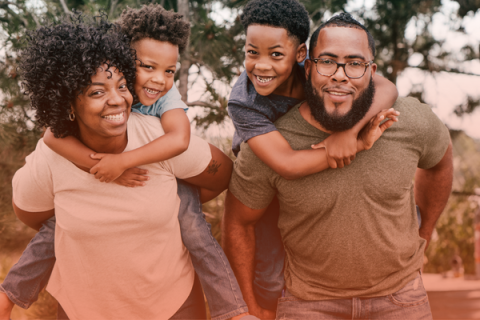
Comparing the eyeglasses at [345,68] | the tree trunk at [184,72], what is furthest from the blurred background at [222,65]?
the eyeglasses at [345,68]

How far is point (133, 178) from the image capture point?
1521mm

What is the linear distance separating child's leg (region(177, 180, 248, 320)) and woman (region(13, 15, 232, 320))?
0.05 metres

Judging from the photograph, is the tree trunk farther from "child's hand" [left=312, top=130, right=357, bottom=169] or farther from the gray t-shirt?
"child's hand" [left=312, top=130, right=357, bottom=169]

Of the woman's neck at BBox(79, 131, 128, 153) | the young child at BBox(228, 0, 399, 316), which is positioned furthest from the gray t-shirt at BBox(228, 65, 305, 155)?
the woman's neck at BBox(79, 131, 128, 153)

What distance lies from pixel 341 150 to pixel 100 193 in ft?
3.02

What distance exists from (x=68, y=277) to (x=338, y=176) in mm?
1128

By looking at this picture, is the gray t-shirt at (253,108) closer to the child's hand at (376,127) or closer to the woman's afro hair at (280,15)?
the woman's afro hair at (280,15)

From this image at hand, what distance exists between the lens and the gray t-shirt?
1686mm

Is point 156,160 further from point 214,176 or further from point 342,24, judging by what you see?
point 342,24

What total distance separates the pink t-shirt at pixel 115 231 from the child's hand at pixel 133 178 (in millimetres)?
20

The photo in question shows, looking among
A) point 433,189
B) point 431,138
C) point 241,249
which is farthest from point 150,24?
point 433,189

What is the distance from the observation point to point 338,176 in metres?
1.61

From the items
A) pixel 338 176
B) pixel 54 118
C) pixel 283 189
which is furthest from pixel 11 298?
pixel 338 176

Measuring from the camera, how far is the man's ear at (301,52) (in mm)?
1807
